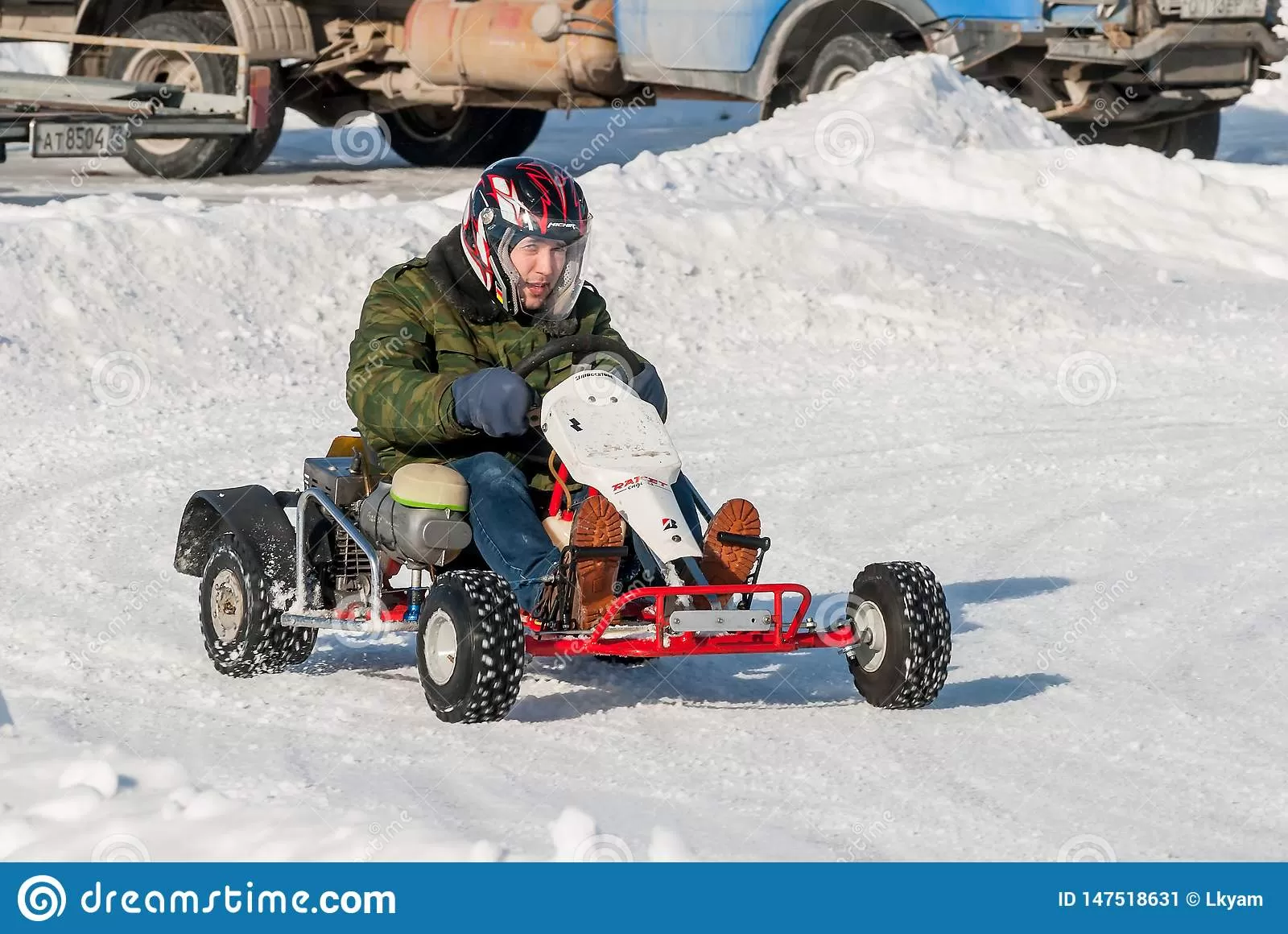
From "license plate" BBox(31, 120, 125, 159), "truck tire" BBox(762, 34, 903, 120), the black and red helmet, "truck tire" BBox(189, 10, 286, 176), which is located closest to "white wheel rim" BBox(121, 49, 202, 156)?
"truck tire" BBox(189, 10, 286, 176)

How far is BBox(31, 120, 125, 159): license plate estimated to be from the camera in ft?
38.5

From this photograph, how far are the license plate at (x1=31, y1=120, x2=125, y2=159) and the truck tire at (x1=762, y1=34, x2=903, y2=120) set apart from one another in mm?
4583

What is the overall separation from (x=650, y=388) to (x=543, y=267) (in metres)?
0.46

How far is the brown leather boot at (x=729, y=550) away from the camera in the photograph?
5484mm

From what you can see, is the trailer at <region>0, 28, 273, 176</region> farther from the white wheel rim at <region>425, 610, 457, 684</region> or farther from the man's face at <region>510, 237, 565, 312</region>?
the white wheel rim at <region>425, 610, 457, 684</region>

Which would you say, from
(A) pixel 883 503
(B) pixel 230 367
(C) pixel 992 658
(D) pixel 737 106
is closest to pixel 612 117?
(D) pixel 737 106

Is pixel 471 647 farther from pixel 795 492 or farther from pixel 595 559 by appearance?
pixel 795 492

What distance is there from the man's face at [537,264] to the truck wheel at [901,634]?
1225mm

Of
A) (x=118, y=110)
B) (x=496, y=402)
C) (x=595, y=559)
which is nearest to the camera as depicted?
(x=595, y=559)

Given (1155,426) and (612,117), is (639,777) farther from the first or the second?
(612,117)

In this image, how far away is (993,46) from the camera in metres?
13.1

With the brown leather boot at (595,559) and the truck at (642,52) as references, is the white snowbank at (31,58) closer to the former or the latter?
the truck at (642,52)

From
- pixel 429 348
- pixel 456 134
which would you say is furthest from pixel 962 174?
pixel 429 348

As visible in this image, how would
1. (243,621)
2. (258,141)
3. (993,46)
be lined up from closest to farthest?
(243,621) < (993,46) < (258,141)
